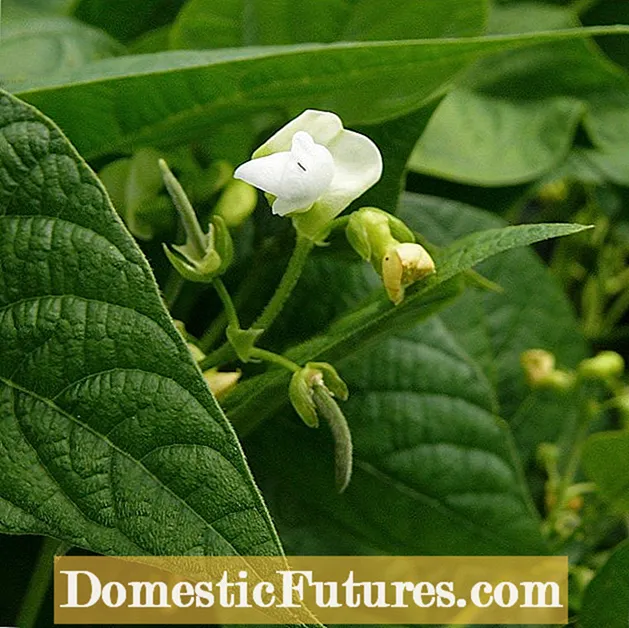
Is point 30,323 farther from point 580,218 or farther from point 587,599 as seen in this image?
point 580,218

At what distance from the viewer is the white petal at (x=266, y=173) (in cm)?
23

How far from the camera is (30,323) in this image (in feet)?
0.70

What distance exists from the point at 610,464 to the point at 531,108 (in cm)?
22

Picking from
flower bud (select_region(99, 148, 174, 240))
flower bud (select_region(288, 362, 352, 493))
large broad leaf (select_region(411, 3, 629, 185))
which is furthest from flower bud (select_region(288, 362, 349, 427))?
large broad leaf (select_region(411, 3, 629, 185))

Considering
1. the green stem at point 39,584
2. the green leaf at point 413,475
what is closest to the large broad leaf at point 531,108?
the green leaf at point 413,475

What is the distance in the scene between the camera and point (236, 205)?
315 millimetres

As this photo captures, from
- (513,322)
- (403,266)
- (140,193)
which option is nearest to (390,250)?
(403,266)

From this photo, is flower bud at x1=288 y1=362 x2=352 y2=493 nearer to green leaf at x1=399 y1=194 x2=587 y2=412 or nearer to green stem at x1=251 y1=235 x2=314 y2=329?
green stem at x1=251 y1=235 x2=314 y2=329

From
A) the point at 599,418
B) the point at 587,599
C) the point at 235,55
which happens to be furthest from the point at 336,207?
the point at 599,418

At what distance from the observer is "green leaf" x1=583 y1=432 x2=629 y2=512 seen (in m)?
0.34

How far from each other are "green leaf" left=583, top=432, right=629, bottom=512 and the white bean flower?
0.14 m

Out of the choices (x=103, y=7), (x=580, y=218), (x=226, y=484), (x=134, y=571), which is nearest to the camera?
(x=226, y=484)

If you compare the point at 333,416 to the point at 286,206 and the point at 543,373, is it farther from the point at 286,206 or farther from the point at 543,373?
the point at 543,373

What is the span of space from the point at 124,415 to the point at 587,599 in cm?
18
